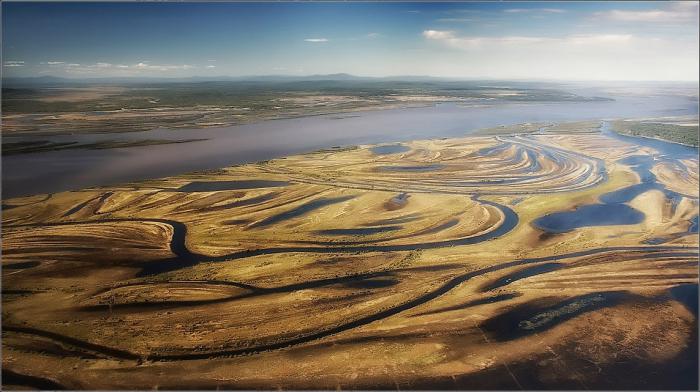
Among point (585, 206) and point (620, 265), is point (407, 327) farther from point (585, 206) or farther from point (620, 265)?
point (585, 206)

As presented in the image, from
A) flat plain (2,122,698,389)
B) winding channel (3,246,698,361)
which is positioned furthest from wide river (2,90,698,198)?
winding channel (3,246,698,361)

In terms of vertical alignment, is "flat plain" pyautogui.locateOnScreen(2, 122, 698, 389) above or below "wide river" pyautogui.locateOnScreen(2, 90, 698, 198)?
below

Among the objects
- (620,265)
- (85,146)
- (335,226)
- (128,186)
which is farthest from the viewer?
(85,146)

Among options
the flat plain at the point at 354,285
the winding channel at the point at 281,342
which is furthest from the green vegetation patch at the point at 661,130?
the winding channel at the point at 281,342

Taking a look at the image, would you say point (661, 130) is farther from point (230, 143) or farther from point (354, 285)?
point (354, 285)

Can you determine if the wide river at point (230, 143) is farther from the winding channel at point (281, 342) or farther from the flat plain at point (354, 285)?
the winding channel at point (281, 342)

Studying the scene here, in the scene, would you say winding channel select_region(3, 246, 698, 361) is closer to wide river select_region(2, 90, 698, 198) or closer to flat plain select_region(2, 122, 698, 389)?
flat plain select_region(2, 122, 698, 389)

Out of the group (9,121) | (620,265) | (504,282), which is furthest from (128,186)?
(9,121)
